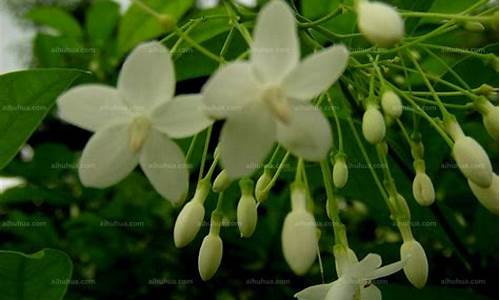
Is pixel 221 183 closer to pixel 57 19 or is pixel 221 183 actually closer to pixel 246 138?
pixel 246 138

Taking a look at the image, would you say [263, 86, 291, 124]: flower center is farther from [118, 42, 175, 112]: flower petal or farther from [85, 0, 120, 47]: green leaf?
[85, 0, 120, 47]: green leaf

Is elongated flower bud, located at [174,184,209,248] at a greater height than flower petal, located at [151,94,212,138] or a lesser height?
lesser

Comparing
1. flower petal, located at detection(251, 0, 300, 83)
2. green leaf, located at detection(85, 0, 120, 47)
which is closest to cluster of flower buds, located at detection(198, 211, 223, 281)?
flower petal, located at detection(251, 0, 300, 83)

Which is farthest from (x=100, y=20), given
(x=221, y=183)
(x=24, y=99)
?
(x=221, y=183)

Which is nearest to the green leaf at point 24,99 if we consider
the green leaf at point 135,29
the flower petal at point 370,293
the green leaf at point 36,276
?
the green leaf at point 36,276

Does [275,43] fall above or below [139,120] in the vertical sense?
above
